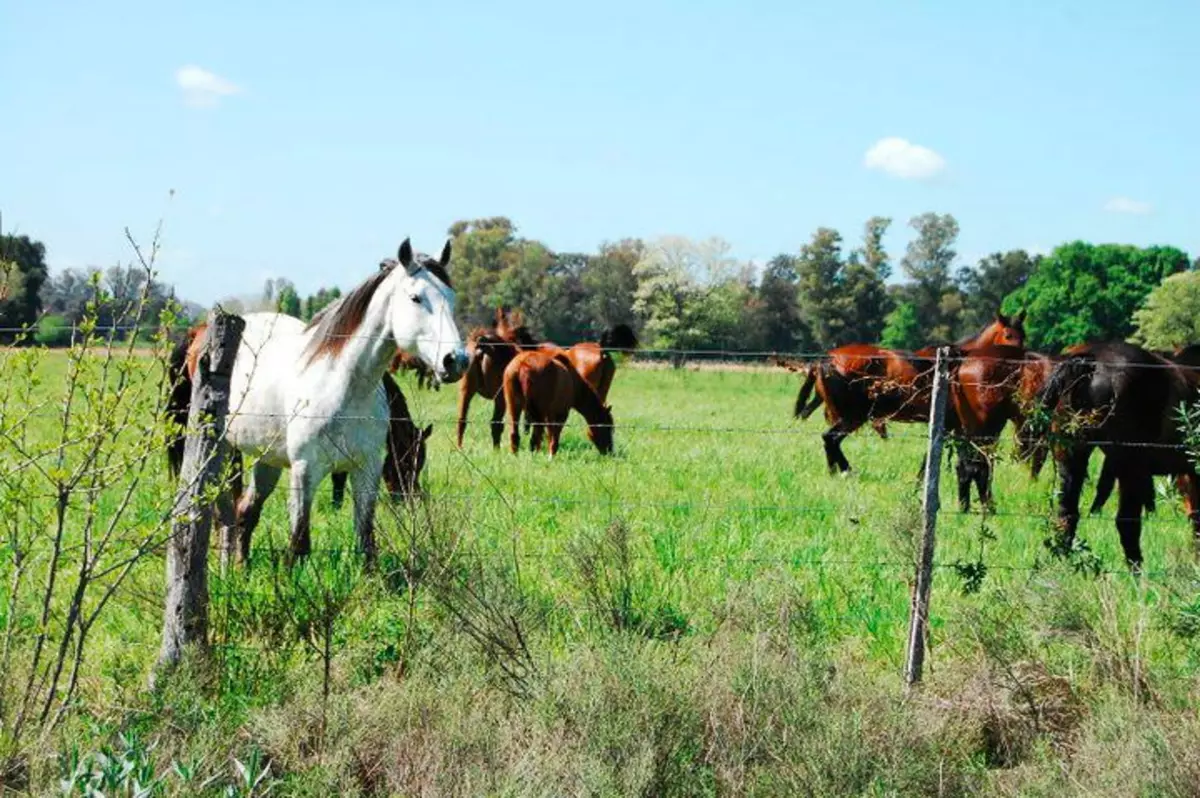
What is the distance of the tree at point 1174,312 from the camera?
65625mm

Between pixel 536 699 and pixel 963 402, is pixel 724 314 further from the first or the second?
pixel 536 699

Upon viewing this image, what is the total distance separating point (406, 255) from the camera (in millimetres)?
6723

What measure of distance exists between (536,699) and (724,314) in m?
72.3

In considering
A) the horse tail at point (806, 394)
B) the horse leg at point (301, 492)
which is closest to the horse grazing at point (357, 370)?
the horse leg at point (301, 492)

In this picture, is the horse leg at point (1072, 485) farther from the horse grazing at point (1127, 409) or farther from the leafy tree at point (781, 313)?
the leafy tree at point (781, 313)

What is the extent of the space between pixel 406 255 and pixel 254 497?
1783 millimetres

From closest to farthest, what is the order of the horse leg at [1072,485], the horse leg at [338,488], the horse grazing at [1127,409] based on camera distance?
1. the horse grazing at [1127,409]
2. the horse leg at [1072,485]
3. the horse leg at [338,488]

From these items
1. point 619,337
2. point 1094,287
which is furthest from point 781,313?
point 619,337

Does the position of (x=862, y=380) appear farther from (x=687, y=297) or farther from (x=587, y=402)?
(x=687, y=297)

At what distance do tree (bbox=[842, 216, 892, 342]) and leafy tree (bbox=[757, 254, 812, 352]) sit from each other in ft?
11.7

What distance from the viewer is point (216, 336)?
15.2ft

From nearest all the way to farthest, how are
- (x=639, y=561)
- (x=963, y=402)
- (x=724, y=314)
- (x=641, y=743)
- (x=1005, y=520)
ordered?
(x=641, y=743) → (x=639, y=561) → (x=1005, y=520) → (x=963, y=402) → (x=724, y=314)

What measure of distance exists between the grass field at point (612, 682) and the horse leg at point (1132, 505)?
2.14 meters

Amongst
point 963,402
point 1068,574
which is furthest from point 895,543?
point 963,402
